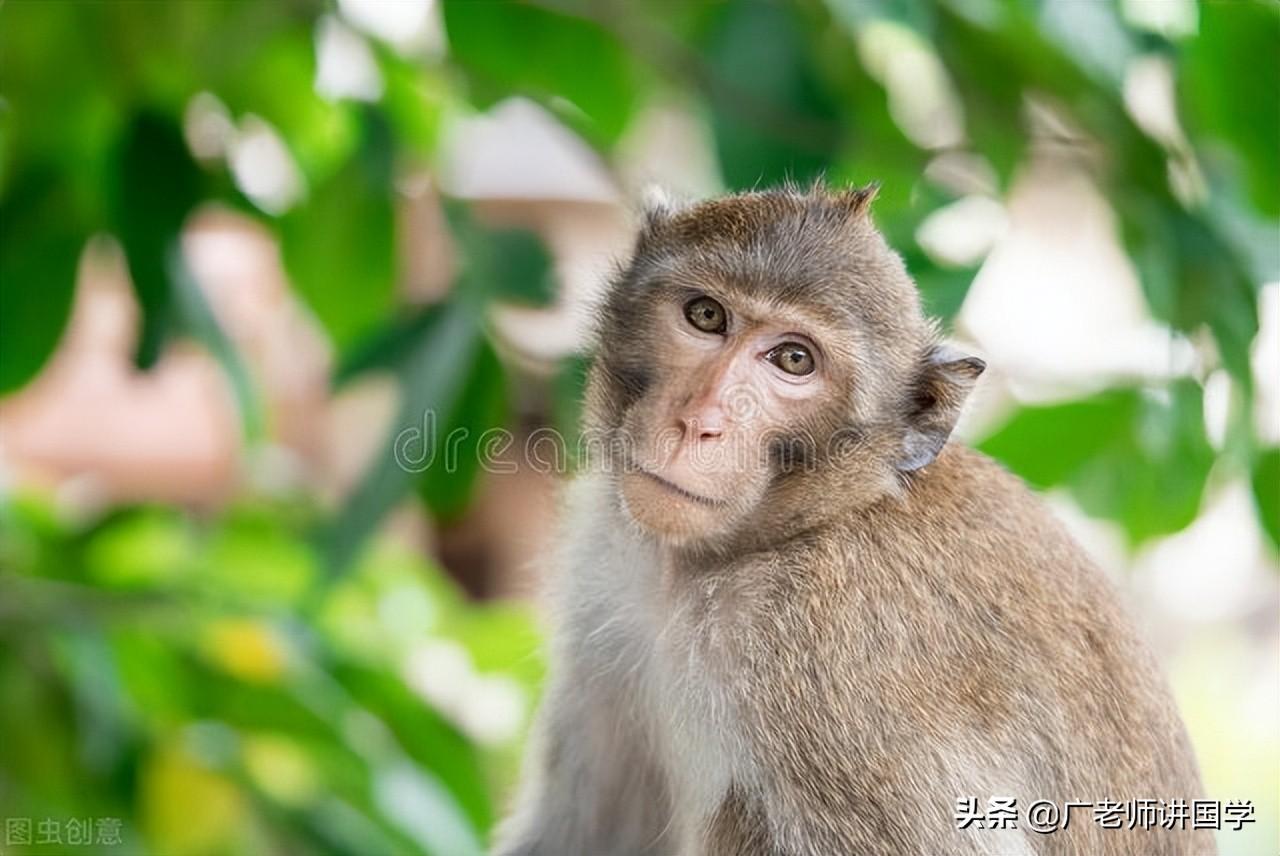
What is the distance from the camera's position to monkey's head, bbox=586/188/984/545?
9.45 feet

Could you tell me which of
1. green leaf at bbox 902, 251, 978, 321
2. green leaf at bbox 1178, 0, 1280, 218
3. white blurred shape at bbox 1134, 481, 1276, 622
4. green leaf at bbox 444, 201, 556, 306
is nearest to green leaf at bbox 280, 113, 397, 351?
green leaf at bbox 444, 201, 556, 306

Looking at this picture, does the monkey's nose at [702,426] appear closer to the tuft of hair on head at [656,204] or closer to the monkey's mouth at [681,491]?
the monkey's mouth at [681,491]

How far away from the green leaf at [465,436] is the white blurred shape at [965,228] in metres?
1.10

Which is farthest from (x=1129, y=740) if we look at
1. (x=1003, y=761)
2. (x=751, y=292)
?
(x=751, y=292)

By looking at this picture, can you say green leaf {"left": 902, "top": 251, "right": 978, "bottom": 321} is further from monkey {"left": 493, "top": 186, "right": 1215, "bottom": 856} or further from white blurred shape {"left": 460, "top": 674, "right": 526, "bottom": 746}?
white blurred shape {"left": 460, "top": 674, "right": 526, "bottom": 746}

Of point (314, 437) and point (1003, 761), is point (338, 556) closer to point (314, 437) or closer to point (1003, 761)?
point (1003, 761)

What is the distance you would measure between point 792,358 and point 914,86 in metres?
1.56

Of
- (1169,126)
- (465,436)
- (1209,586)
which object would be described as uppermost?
(1209,586)

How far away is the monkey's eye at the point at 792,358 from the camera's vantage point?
115 inches

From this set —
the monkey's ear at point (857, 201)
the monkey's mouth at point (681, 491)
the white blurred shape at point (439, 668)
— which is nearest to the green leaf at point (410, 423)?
the monkey's mouth at point (681, 491)

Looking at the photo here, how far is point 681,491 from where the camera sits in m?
2.79

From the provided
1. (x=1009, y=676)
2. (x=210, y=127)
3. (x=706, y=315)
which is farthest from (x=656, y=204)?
(x=210, y=127)

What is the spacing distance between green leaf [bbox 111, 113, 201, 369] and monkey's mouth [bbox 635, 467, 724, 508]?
1.55m

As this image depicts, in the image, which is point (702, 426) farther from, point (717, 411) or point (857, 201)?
point (857, 201)
